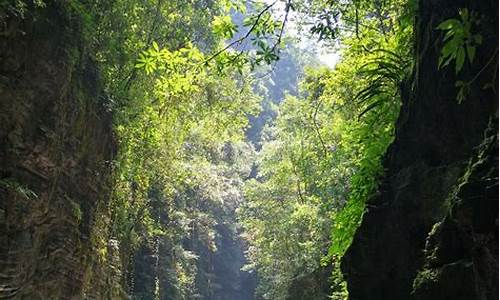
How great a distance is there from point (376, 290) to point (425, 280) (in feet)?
3.69

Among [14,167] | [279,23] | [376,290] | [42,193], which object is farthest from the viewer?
[42,193]

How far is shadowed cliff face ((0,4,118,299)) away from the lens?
7230 millimetres

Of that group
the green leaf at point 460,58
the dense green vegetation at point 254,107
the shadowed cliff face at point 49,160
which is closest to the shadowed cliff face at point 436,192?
the dense green vegetation at point 254,107

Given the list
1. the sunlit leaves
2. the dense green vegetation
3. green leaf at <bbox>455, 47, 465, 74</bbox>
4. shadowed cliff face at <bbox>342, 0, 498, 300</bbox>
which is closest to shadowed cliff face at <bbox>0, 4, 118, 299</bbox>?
the dense green vegetation

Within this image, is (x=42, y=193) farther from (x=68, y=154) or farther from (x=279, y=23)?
(x=279, y=23)

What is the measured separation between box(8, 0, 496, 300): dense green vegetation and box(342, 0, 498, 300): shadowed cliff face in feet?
0.91

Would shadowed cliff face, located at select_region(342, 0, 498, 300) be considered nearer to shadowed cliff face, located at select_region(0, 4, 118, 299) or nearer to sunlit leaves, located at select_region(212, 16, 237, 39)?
sunlit leaves, located at select_region(212, 16, 237, 39)

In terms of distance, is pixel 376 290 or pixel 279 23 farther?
pixel 376 290

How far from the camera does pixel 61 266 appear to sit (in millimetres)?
9133

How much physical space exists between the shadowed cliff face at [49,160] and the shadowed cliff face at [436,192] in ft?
15.6

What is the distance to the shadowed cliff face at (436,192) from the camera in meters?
2.98


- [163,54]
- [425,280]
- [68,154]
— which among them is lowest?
[425,280]

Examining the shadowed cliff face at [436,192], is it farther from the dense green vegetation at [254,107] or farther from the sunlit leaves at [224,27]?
the sunlit leaves at [224,27]

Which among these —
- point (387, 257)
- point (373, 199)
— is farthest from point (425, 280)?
point (373, 199)
